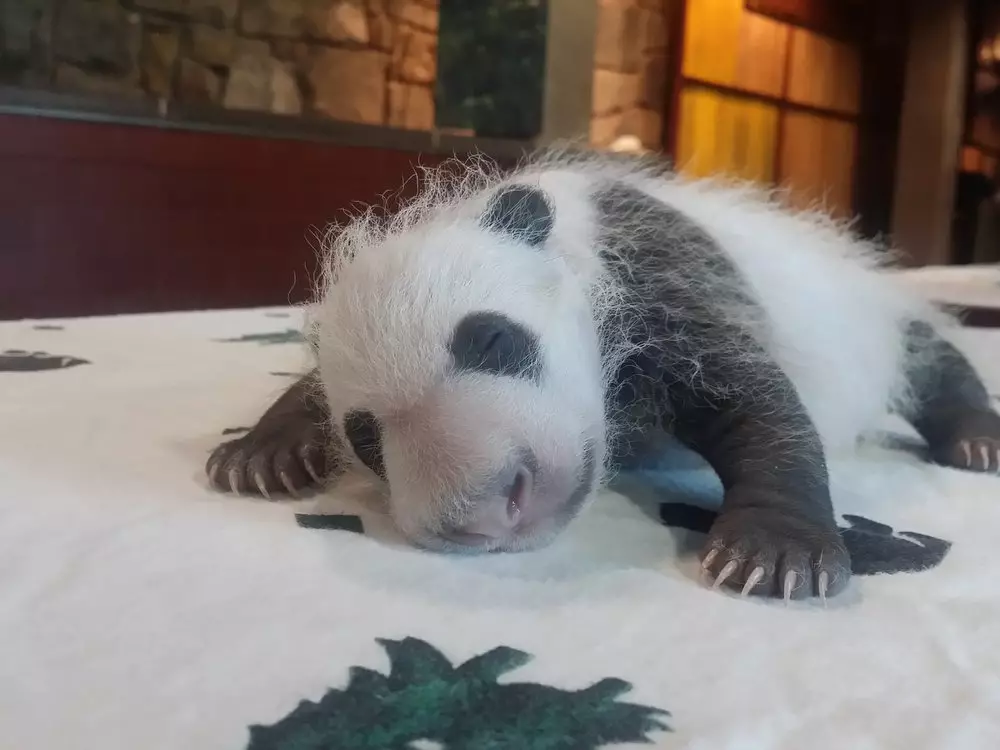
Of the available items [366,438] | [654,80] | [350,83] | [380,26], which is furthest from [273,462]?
[654,80]

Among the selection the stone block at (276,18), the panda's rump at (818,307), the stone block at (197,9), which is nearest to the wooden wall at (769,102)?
the stone block at (276,18)

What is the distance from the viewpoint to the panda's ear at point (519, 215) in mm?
977

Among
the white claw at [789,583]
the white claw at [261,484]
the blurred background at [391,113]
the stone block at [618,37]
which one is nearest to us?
the white claw at [789,583]

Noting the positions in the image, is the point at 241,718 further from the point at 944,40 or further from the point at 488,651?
the point at 944,40

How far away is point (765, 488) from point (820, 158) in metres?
5.35

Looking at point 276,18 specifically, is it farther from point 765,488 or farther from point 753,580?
point 753,580

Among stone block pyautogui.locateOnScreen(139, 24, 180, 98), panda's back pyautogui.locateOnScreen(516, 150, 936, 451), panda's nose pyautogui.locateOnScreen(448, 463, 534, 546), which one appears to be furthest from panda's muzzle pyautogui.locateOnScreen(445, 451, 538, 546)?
stone block pyautogui.locateOnScreen(139, 24, 180, 98)

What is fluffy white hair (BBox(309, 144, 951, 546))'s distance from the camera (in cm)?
82

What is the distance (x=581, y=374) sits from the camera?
0.93 metres

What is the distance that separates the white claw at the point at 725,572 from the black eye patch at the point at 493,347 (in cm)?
22

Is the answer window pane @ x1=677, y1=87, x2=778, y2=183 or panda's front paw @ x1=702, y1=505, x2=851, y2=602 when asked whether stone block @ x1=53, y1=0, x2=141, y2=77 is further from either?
panda's front paw @ x1=702, y1=505, x2=851, y2=602

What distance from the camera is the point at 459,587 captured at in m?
0.75

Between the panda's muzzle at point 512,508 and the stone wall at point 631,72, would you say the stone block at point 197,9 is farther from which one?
the panda's muzzle at point 512,508

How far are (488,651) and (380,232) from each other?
0.50 meters
